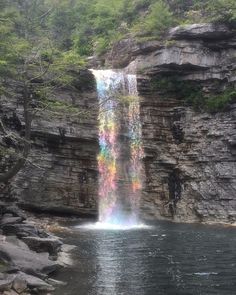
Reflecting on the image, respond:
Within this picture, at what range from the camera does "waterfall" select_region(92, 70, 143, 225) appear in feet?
94.4

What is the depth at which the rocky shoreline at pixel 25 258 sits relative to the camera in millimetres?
10680

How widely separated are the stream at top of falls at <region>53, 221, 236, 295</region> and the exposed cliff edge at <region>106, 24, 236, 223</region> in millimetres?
6986

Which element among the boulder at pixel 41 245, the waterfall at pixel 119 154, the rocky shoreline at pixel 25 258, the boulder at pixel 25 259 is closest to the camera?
the rocky shoreline at pixel 25 258

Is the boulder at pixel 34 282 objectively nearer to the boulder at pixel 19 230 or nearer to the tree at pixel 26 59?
the tree at pixel 26 59

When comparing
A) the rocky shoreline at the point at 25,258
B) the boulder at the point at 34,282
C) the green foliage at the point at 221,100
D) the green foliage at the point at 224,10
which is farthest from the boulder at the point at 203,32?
the boulder at the point at 34,282

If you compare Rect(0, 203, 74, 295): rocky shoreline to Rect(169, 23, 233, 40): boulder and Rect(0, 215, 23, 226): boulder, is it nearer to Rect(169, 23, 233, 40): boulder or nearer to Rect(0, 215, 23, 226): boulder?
Rect(0, 215, 23, 226): boulder

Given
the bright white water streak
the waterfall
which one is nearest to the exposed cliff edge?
the waterfall

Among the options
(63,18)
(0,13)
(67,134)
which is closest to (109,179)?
(67,134)

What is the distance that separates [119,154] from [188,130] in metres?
4.98

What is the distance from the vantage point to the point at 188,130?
30297 mm

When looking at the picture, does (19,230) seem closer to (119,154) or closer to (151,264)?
(151,264)

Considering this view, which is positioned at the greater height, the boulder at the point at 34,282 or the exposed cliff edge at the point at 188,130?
the exposed cliff edge at the point at 188,130

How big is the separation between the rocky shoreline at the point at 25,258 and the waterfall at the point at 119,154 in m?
10.6

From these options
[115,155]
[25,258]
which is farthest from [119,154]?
[25,258]
